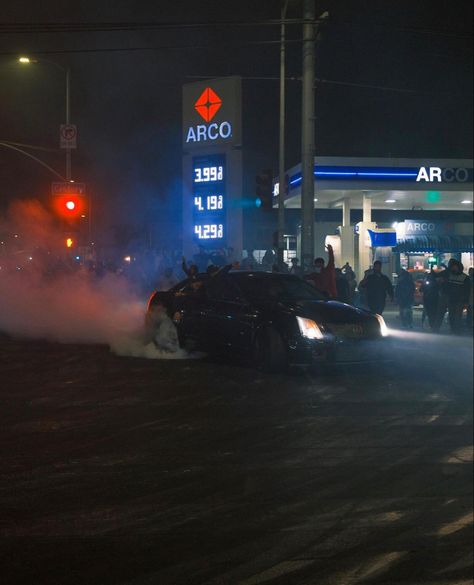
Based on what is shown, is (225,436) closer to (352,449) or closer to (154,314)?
(352,449)

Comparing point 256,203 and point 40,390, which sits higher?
point 256,203

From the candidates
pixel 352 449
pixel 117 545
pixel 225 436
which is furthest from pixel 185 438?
pixel 117 545

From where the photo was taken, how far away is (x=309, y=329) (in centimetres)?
1001

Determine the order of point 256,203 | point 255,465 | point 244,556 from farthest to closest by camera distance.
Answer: point 256,203, point 255,465, point 244,556

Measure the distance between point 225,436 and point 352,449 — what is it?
1.23 m

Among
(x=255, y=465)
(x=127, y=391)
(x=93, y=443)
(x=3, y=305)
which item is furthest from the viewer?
(x=3, y=305)

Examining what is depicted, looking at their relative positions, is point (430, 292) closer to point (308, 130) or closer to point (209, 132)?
point (308, 130)

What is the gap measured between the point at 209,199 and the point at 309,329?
16.6m

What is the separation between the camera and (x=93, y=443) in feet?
21.8

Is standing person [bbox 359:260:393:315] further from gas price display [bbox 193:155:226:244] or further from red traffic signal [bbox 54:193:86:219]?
gas price display [bbox 193:155:226:244]

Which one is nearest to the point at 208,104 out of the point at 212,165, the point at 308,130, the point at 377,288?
the point at 212,165

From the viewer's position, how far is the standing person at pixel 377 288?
15.6 m

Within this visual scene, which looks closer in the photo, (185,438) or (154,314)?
(185,438)

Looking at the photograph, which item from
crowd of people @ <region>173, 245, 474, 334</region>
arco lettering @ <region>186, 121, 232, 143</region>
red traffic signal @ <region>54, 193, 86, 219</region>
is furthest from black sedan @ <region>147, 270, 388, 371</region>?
arco lettering @ <region>186, 121, 232, 143</region>
